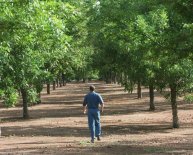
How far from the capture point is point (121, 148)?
45.0ft

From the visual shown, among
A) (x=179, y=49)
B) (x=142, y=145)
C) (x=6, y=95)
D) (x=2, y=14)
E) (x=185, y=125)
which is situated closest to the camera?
(x=2, y=14)

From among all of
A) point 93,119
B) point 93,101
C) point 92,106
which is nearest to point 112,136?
point 93,119

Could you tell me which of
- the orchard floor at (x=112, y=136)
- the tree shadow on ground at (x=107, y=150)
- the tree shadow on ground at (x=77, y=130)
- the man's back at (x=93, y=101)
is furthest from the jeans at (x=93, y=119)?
the tree shadow on ground at (x=77, y=130)

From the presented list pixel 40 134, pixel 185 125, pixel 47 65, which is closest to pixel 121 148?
pixel 40 134

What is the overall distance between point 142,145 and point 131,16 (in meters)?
6.67

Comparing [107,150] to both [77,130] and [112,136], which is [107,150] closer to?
[112,136]

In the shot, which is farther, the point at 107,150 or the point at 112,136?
the point at 112,136

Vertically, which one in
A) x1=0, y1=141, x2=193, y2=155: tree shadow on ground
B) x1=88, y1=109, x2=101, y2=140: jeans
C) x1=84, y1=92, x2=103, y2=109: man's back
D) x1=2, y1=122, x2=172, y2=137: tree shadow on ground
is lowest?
x1=2, y1=122, x2=172, y2=137: tree shadow on ground

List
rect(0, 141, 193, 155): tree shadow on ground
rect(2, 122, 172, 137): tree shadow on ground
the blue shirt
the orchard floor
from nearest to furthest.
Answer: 1. rect(0, 141, 193, 155): tree shadow on ground
2. the orchard floor
3. the blue shirt
4. rect(2, 122, 172, 137): tree shadow on ground

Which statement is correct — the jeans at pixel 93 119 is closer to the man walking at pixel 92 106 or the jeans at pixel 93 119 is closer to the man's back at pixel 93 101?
the man walking at pixel 92 106

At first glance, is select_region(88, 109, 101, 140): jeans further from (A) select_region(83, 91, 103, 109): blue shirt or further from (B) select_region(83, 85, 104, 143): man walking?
(A) select_region(83, 91, 103, 109): blue shirt

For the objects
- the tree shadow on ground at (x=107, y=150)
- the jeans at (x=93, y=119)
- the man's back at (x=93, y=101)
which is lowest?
the tree shadow on ground at (x=107, y=150)

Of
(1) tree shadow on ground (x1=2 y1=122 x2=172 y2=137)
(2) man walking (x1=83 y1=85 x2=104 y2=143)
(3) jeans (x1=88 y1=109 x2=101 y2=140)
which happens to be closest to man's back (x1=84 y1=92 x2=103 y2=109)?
(2) man walking (x1=83 y1=85 x2=104 y2=143)

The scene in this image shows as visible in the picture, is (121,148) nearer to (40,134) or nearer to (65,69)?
(40,134)
